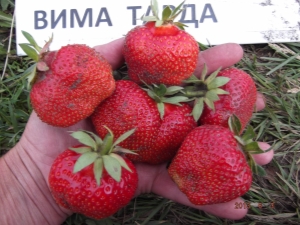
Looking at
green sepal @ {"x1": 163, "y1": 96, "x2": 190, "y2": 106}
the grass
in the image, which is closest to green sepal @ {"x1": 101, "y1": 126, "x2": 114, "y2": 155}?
green sepal @ {"x1": 163, "y1": 96, "x2": 190, "y2": 106}

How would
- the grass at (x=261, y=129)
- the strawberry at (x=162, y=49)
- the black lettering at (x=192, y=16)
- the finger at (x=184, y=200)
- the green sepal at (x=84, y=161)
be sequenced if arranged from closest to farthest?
the green sepal at (x=84, y=161), the strawberry at (x=162, y=49), the finger at (x=184, y=200), the grass at (x=261, y=129), the black lettering at (x=192, y=16)

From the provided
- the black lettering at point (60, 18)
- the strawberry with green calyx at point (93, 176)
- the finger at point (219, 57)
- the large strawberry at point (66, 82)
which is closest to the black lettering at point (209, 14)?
the finger at point (219, 57)

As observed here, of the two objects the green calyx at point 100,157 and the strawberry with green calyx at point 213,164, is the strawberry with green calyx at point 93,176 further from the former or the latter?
the strawberry with green calyx at point 213,164

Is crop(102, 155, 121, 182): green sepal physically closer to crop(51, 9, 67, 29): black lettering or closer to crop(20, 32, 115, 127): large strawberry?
crop(20, 32, 115, 127): large strawberry

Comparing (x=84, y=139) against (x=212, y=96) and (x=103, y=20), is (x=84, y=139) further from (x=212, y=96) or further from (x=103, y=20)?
(x=103, y=20)

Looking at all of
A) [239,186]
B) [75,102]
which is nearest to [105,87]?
[75,102]

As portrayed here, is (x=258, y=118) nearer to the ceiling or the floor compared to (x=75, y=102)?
nearer to the floor

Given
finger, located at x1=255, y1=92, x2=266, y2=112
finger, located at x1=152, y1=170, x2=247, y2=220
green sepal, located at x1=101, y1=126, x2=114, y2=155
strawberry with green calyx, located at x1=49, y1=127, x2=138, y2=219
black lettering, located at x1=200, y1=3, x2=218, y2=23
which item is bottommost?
finger, located at x1=152, y1=170, x2=247, y2=220

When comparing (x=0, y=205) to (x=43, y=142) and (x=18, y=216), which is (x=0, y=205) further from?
(x=43, y=142)
